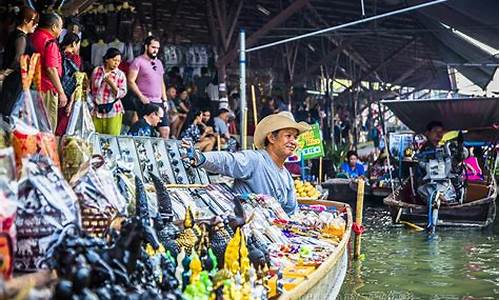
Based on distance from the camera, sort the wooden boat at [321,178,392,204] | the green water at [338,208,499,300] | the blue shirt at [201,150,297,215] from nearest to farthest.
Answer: the blue shirt at [201,150,297,215], the green water at [338,208,499,300], the wooden boat at [321,178,392,204]

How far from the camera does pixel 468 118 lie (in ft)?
38.2

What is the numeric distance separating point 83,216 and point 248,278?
1.93 ft

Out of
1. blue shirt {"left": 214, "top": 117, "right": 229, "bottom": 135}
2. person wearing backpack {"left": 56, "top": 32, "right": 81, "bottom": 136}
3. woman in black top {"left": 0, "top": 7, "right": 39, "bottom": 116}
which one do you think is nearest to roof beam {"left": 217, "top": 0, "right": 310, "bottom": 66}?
blue shirt {"left": 214, "top": 117, "right": 229, "bottom": 135}

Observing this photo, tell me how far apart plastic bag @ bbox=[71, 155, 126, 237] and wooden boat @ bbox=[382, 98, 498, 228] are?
7.62 m

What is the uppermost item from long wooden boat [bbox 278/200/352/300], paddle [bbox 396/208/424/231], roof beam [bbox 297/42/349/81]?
roof beam [bbox 297/42/349/81]

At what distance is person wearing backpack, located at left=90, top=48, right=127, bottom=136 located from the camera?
269 inches

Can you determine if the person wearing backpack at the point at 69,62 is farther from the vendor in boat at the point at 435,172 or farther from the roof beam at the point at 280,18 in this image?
the roof beam at the point at 280,18

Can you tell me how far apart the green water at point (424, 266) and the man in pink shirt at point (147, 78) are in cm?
233

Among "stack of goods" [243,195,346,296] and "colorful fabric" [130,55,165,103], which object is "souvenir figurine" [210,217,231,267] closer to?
"stack of goods" [243,195,346,296]

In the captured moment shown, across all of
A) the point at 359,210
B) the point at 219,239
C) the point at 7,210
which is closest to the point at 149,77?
the point at 359,210

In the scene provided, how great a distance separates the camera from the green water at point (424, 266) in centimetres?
632

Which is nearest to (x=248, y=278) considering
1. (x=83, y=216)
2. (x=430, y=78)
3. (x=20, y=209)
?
(x=83, y=216)

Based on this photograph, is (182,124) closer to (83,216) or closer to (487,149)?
(487,149)

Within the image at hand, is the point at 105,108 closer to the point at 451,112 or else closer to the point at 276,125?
the point at 276,125
